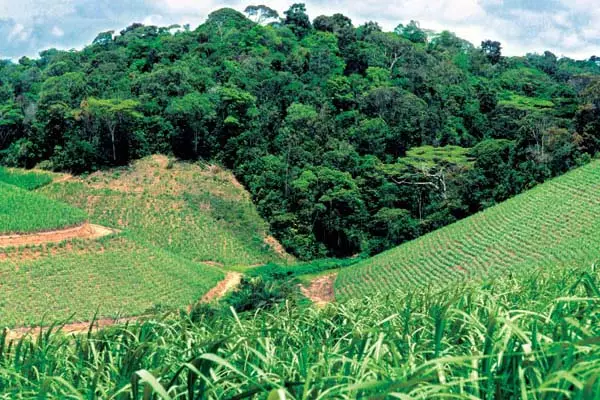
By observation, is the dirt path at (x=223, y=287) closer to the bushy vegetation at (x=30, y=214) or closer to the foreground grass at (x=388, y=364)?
the bushy vegetation at (x=30, y=214)

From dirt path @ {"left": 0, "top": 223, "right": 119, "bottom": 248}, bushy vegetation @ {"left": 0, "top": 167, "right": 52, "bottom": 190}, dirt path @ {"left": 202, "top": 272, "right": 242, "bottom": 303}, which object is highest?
bushy vegetation @ {"left": 0, "top": 167, "right": 52, "bottom": 190}

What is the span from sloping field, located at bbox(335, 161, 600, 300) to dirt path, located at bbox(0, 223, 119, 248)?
10.8m

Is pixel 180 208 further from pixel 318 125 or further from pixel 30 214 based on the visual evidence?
pixel 30 214

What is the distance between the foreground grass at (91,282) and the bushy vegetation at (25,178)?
1269 cm

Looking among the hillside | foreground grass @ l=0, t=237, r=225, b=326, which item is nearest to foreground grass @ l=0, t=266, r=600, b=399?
the hillside

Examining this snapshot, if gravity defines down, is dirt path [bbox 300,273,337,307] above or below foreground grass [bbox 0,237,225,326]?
below

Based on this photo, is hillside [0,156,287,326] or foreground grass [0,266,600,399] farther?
hillside [0,156,287,326]

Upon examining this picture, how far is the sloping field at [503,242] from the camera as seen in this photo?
865 inches

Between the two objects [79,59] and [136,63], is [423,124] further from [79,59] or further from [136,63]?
[79,59]

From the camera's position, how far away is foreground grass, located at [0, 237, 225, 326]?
854 inches

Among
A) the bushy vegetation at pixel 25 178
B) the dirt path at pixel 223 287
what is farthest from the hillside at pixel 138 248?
the bushy vegetation at pixel 25 178

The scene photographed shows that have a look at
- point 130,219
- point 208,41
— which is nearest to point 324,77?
point 208,41

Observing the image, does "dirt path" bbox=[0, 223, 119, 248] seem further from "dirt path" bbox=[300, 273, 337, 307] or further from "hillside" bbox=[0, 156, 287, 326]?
"dirt path" bbox=[300, 273, 337, 307]

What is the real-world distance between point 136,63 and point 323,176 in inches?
789
